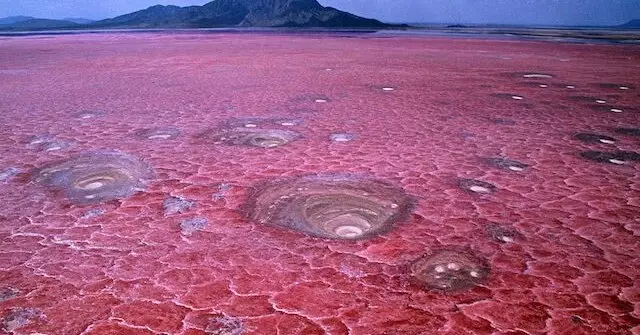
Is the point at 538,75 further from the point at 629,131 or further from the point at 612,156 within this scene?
the point at 612,156

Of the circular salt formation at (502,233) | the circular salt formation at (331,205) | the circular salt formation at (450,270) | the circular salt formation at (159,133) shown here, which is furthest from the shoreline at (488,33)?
the circular salt formation at (450,270)

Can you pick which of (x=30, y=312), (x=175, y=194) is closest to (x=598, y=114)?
(x=175, y=194)

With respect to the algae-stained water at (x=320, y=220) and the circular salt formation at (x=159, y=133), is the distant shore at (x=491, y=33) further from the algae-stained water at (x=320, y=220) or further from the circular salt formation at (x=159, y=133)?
the circular salt formation at (x=159, y=133)

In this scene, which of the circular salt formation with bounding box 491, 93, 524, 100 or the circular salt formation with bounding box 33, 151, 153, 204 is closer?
the circular salt formation with bounding box 33, 151, 153, 204

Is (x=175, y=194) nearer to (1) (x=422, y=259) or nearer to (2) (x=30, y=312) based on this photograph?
(2) (x=30, y=312)

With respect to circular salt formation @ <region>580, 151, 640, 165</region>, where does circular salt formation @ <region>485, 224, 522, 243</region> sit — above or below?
below

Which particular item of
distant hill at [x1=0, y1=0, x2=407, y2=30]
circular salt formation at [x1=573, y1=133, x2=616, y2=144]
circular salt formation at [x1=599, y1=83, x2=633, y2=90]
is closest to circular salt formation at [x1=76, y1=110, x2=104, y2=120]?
circular salt formation at [x1=573, y1=133, x2=616, y2=144]

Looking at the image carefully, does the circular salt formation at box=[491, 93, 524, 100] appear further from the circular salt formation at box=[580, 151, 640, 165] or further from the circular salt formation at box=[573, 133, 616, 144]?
the circular salt formation at box=[580, 151, 640, 165]
